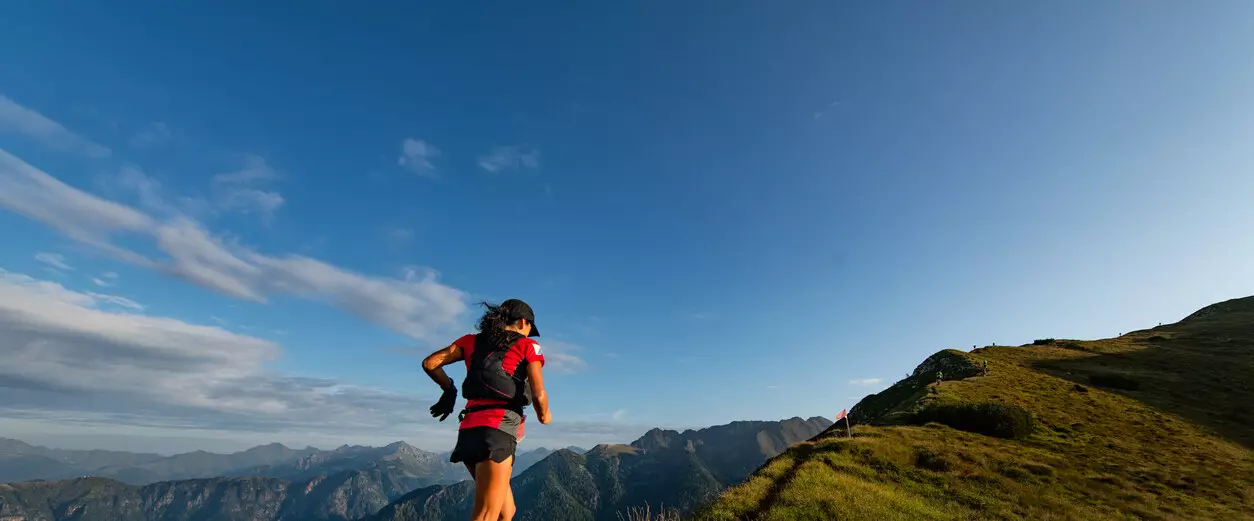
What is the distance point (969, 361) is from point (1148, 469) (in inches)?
1080

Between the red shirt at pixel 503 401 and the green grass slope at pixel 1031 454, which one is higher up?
the red shirt at pixel 503 401

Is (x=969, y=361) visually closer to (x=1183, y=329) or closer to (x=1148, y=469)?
(x=1148, y=469)

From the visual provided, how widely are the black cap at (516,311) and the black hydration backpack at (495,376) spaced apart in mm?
383

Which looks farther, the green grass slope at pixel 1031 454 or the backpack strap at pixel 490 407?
the green grass slope at pixel 1031 454

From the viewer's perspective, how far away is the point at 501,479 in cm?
684

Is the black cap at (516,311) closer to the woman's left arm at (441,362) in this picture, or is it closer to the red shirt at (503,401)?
the red shirt at (503,401)

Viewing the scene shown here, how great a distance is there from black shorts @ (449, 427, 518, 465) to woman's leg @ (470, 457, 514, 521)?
0.27ft

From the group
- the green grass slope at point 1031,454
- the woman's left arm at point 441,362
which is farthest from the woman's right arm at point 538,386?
the green grass slope at point 1031,454

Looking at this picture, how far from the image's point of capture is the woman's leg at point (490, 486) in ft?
21.7

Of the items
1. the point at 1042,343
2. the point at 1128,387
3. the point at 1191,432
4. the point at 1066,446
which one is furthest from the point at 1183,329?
the point at 1066,446

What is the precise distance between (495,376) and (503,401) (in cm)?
36

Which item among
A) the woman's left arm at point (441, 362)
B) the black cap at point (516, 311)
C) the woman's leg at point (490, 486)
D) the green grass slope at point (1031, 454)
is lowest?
the green grass slope at point (1031, 454)

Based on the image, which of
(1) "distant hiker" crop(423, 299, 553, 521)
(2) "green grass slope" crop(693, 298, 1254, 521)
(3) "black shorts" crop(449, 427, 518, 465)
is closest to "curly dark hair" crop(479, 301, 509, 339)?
(1) "distant hiker" crop(423, 299, 553, 521)

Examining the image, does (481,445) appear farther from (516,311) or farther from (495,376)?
(516,311)
